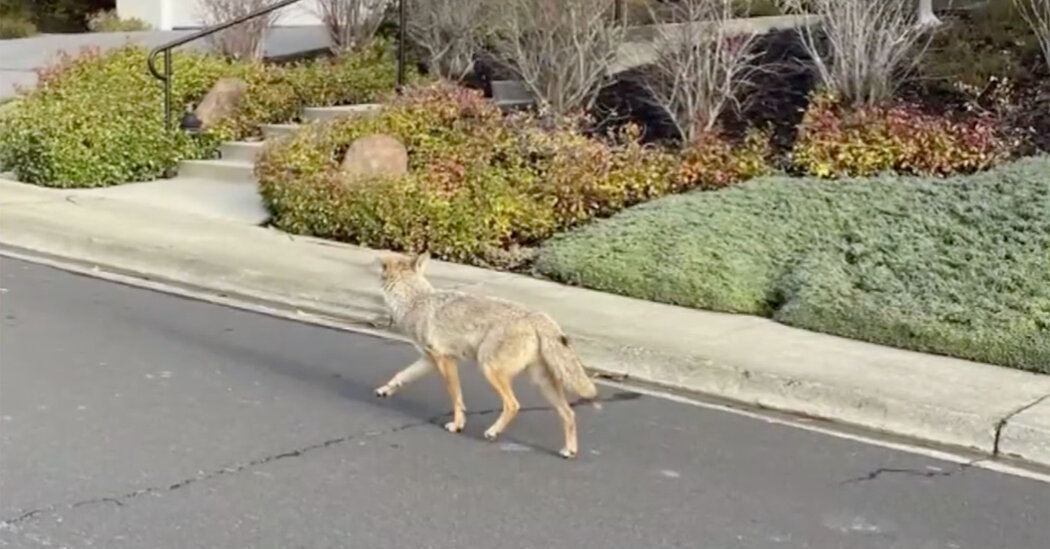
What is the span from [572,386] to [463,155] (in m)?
6.25

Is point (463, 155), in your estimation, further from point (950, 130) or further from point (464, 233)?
point (950, 130)

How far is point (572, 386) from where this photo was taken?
20.0 feet

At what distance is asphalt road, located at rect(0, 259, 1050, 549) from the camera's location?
538 centimetres

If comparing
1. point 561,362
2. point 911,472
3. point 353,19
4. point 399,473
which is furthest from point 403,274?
point 353,19

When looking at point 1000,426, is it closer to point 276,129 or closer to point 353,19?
point 276,129

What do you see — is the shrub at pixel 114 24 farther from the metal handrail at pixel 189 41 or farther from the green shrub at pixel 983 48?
the green shrub at pixel 983 48

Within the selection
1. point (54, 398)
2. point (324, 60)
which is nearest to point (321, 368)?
point (54, 398)

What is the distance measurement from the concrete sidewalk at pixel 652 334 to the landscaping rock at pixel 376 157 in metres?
0.95

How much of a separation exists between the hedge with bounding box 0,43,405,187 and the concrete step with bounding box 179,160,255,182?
19 cm

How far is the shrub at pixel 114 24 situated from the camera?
27578 mm

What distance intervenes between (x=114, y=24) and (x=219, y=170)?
14.9 m

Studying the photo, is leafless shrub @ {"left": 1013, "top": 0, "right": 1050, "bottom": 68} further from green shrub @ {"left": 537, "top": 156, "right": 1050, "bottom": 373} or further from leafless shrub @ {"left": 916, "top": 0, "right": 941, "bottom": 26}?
green shrub @ {"left": 537, "top": 156, "right": 1050, "bottom": 373}

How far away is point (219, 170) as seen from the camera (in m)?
14.3

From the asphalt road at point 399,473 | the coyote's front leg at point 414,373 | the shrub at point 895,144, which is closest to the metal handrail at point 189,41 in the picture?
the shrub at point 895,144
